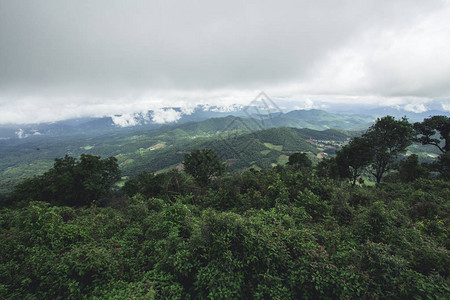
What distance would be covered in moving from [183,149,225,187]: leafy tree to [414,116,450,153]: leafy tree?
26.1 meters

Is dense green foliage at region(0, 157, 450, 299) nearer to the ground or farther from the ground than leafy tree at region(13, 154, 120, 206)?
farther from the ground

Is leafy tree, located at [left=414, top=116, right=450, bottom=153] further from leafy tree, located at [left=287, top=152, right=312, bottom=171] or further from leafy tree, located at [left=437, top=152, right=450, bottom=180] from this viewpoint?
leafy tree, located at [left=287, top=152, right=312, bottom=171]

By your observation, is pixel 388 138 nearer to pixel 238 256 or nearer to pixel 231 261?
pixel 238 256

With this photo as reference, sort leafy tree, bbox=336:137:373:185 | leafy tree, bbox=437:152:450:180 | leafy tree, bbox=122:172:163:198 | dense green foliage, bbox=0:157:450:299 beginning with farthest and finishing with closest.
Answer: leafy tree, bbox=122:172:163:198 → leafy tree, bbox=336:137:373:185 → leafy tree, bbox=437:152:450:180 → dense green foliage, bbox=0:157:450:299

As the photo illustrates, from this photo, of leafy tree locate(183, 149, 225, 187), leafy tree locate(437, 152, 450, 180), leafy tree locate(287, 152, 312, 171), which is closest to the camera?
leafy tree locate(437, 152, 450, 180)

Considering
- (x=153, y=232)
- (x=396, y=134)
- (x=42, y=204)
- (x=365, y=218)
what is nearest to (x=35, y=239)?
(x=42, y=204)

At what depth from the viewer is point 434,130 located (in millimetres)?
21188

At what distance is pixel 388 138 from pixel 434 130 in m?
7.56

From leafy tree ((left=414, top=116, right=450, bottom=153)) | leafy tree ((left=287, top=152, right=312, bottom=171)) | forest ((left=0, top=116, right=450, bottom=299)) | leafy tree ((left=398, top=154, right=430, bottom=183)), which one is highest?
leafy tree ((left=414, top=116, right=450, bottom=153))

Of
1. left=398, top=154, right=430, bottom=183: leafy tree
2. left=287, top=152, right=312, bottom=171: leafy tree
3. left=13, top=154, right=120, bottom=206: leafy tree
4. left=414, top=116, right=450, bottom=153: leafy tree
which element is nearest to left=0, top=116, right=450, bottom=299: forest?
left=398, top=154, right=430, bottom=183: leafy tree

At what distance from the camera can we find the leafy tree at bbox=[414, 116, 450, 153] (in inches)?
777

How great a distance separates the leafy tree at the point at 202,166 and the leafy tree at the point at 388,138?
66.7 feet

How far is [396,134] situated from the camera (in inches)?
747

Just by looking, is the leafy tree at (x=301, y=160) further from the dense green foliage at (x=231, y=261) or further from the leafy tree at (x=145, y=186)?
the leafy tree at (x=145, y=186)
